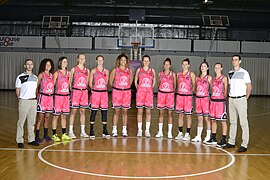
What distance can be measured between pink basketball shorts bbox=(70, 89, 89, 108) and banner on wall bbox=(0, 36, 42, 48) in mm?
18008

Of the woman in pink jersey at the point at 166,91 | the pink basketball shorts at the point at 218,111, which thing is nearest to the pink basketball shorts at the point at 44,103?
the woman in pink jersey at the point at 166,91

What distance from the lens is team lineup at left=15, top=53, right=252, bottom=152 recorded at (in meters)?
8.00

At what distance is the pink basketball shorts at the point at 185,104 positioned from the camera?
353 inches

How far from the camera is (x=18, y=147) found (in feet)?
25.8

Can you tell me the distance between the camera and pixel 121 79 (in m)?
9.12

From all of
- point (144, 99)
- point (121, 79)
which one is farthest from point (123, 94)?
point (144, 99)

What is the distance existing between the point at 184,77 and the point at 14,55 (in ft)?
65.0

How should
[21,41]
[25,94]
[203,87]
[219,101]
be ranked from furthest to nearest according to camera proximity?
[21,41], [203,87], [219,101], [25,94]

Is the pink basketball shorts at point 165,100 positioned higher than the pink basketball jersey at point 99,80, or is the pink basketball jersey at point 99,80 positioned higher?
the pink basketball jersey at point 99,80

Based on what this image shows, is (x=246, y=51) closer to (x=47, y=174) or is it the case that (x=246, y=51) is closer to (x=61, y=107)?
(x=61, y=107)

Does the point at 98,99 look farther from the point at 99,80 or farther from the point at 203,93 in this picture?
the point at 203,93

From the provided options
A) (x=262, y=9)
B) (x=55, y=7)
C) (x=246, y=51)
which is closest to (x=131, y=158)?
(x=55, y=7)

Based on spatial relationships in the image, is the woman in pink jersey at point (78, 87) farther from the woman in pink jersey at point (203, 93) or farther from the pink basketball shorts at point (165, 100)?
the woman in pink jersey at point (203, 93)

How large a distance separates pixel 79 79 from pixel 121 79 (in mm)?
965
